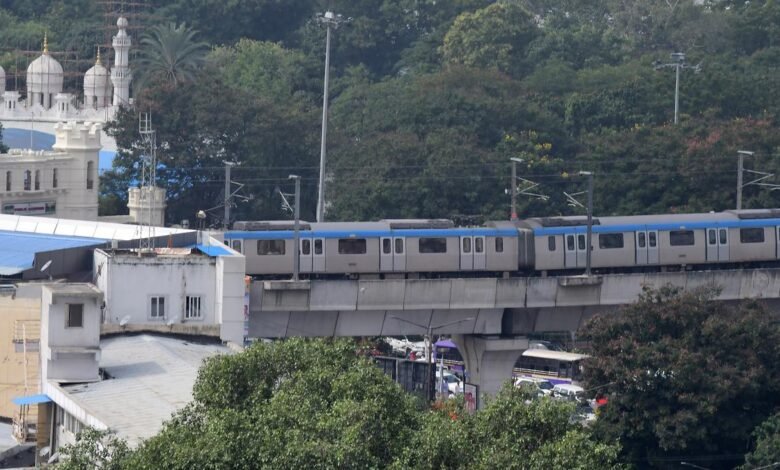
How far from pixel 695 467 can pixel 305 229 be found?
15.6 metres

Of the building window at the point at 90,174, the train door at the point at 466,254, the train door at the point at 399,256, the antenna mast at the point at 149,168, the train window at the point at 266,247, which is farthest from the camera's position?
the building window at the point at 90,174

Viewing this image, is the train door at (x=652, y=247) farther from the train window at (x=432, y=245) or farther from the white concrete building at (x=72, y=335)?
the white concrete building at (x=72, y=335)

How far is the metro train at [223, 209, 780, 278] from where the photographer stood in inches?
2810

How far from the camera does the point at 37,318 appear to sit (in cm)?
5772

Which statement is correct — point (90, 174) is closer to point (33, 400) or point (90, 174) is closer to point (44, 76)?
point (44, 76)

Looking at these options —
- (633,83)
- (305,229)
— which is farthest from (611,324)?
(633,83)

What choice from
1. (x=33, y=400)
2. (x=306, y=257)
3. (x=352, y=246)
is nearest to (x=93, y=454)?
(x=33, y=400)

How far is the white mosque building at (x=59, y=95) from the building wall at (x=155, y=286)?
70.0m

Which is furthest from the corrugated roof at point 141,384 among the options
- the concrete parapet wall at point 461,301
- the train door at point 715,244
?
the train door at point 715,244

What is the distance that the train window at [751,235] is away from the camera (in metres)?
76.6

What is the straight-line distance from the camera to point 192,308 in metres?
58.3

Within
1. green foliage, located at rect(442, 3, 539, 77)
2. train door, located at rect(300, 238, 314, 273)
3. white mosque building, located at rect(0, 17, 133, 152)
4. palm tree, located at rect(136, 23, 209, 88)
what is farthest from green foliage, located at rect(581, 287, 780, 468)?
green foliage, located at rect(442, 3, 539, 77)

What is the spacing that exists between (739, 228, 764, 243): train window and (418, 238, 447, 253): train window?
10.3 meters

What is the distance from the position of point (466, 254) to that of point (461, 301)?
8.85 ft
